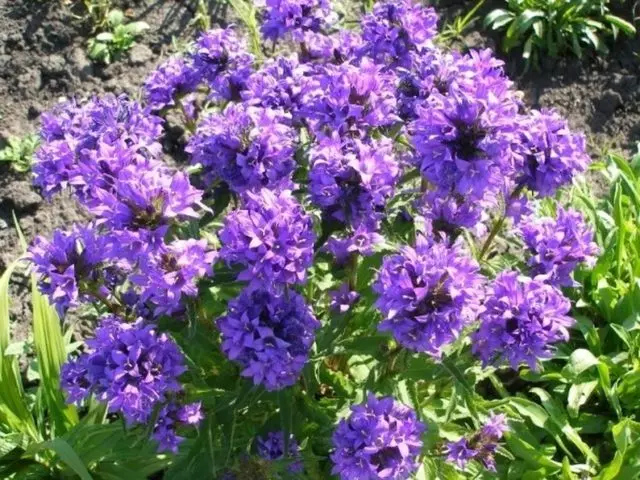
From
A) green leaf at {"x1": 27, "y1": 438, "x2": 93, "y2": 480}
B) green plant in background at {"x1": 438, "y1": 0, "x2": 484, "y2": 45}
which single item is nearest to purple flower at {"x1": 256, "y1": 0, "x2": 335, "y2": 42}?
green leaf at {"x1": 27, "y1": 438, "x2": 93, "y2": 480}

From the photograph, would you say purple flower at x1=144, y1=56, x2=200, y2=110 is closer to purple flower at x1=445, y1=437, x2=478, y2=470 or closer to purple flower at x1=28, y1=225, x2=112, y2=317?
purple flower at x1=28, y1=225, x2=112, y2=317

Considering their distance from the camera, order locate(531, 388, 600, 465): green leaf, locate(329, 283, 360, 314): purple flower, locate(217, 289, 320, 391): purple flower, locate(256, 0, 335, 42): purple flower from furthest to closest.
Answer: locate(531, 388, 600, 465): green leaf < locate(256, 0, 335, 42): purple flower < locate(329, 283, 360, 314): purple flower < locate(217, 289, 320, 391): purple flower

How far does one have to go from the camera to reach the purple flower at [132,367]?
7.39ft

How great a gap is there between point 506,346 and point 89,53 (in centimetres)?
375

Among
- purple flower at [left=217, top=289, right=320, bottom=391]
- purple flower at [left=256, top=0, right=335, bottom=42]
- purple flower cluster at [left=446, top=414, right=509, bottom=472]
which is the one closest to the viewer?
purple flower at [left=217, top=289, right=320, bottom=391]

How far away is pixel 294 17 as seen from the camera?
308 cm

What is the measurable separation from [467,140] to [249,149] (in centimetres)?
63

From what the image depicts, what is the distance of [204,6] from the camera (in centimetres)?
543

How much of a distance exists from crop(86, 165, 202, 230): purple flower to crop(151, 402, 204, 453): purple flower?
676 millimetres

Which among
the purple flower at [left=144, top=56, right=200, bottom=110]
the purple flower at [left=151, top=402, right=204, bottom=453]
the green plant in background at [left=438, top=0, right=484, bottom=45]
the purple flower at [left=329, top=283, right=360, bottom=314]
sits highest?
the purple flower at [left=144, top=56, right=200, bottom=110]

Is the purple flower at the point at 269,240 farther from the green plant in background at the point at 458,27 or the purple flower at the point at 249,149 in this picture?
the green plant in background at the point at 458,27

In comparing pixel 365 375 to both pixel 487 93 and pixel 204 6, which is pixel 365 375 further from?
pixel 204 6

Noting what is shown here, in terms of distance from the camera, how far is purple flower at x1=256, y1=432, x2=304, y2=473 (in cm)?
273

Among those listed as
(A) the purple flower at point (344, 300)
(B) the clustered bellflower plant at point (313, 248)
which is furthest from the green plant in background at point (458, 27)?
(A) the purple flower at point (344, 300)
